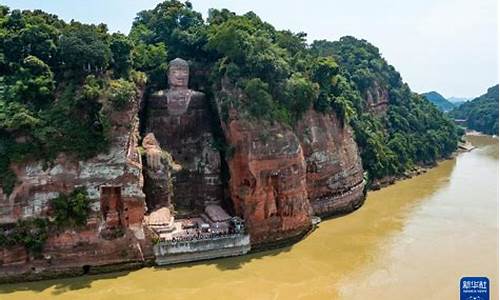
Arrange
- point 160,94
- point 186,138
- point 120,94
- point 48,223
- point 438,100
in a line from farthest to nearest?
1. point 438,100
2. point 160,94
3. point 186,138
4. point 120,94
5. point 48,223

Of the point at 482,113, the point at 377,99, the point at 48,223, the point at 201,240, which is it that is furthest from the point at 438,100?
the point at 48,223

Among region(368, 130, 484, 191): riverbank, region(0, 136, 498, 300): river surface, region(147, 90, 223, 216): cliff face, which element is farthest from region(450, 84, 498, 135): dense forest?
region(147, 90, 223, 216): cliff face

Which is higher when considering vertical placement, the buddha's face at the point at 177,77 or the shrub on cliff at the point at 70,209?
the buddha's face at the point at 177,77

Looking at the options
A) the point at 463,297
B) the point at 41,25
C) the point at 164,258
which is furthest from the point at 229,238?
the point at 463,297

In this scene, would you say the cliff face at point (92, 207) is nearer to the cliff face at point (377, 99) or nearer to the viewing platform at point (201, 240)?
the viewing platform at point (201, 240)

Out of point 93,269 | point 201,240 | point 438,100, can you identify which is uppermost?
point 438,100

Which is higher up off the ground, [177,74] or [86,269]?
[177,74]

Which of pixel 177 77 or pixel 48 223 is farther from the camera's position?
pixel 177 77

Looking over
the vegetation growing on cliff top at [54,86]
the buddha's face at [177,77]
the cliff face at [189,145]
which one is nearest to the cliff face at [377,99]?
the cliff face at [189,145]

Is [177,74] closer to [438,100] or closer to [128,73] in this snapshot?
[128,73]
